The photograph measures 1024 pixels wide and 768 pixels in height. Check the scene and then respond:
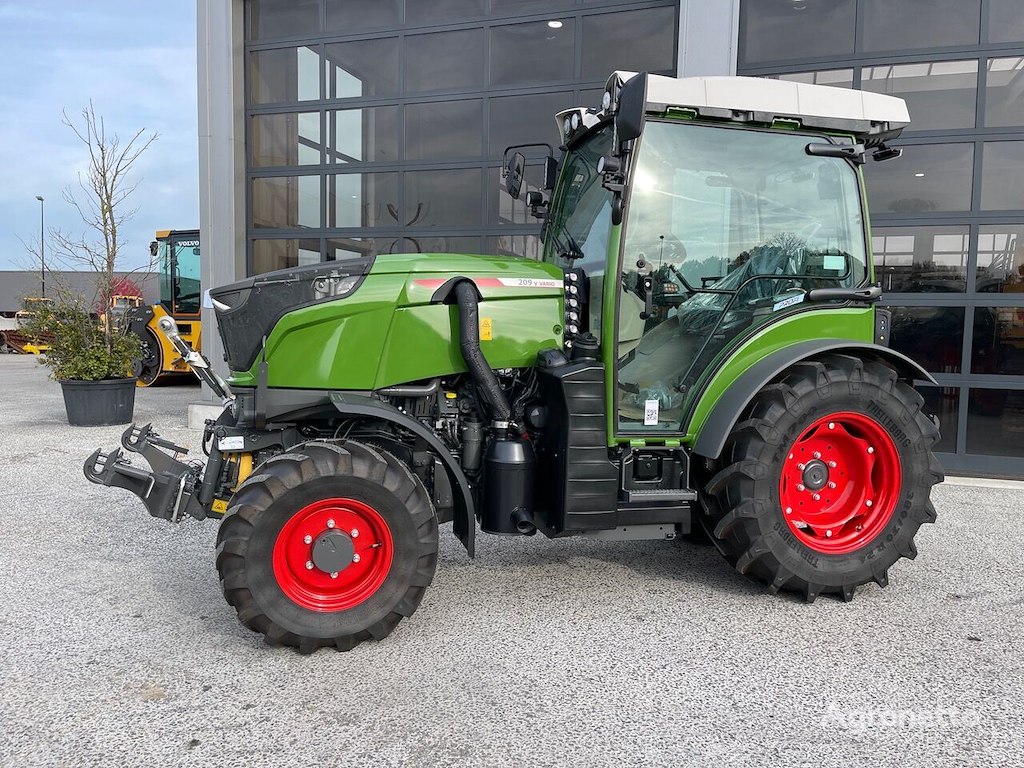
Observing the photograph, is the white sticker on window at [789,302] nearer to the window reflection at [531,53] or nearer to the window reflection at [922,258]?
the window reflection at [922,258]

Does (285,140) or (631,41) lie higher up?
(631,41)

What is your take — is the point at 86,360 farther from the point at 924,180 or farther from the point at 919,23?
the point at 919,23

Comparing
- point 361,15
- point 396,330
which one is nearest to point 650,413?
point 396,330

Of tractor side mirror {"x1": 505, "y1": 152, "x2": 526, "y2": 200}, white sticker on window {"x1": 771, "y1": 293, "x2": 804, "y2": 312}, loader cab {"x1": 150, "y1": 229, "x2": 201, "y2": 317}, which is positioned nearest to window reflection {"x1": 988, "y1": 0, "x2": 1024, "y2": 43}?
white sticker on window {"x1": 771, "y1": 293, "x2": 804, "y2": 312}

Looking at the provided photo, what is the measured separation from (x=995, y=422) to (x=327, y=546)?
20.0ft

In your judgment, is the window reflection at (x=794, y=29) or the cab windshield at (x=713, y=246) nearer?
the cab windshield at (x=713, y=246)

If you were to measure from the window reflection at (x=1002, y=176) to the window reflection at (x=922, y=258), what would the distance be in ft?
1.06

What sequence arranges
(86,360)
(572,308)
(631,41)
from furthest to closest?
(86,360) < (631,41) < (572,308)

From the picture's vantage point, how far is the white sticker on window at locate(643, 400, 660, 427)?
3.49m

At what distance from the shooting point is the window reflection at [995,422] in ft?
20.9

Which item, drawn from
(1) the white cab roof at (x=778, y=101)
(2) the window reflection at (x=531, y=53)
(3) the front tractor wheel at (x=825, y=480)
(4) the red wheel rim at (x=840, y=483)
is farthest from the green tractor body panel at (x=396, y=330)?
(2) the window reflection at (x=531, y=53)

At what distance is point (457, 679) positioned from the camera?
106 inches

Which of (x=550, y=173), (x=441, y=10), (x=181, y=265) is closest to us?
(x=550, y=173)

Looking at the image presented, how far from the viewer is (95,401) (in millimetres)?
8391
